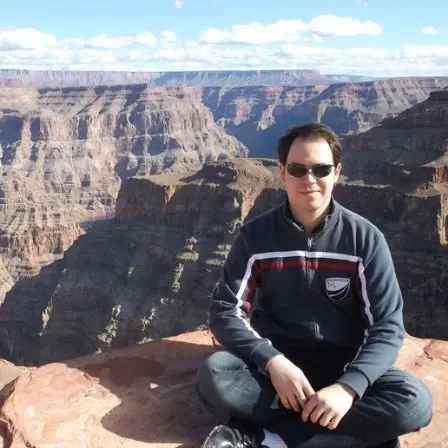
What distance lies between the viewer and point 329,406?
4742mm

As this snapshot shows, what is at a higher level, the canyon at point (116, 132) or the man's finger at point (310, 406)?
the man's finger at point (310, 406)

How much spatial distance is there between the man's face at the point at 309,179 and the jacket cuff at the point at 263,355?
137 cm

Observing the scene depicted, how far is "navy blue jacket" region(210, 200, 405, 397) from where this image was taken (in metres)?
5.48

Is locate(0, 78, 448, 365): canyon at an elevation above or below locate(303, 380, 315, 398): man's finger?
below

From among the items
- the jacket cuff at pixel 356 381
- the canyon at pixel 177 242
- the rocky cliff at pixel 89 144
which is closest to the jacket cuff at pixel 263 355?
the jacket cuff at pixel 356 381

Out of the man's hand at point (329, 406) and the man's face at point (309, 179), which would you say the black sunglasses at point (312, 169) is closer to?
the man's face at point (309, 179)

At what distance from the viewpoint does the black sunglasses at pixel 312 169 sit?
Result: 5.36m

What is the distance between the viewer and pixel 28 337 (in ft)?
167

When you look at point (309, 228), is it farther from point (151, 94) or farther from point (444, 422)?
point (151, 94)

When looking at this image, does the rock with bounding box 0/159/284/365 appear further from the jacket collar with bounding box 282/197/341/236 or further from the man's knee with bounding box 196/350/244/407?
the jacket collar with bounding box 282/197/341/236

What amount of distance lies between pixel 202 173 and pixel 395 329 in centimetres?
5119

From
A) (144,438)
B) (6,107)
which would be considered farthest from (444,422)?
(6,107)

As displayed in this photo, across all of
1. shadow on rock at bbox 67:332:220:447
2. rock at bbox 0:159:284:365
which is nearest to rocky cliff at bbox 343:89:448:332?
rock at bbox 0:159:284:365

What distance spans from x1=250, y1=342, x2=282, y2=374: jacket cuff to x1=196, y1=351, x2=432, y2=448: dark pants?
1.00 feet
